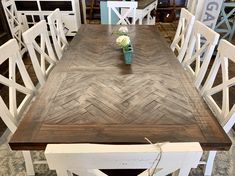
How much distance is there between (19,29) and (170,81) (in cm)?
290

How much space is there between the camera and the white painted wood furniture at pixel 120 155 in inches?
20.2

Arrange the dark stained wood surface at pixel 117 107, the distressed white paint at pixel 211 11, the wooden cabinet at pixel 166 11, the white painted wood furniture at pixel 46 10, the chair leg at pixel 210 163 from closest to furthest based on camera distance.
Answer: the dark stained wood surface at pixel 117 107
the chair leg at pixel 210 163
the distressed white paint at pixel 211 11
the white painted wood furniture at pixel 46 10
the wooden cabinet at pixel 166 11

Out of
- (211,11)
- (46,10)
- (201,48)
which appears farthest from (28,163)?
(46,10)

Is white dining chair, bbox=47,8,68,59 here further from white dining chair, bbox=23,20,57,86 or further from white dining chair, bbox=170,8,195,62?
white dining chair, bbox=170,8,195,62

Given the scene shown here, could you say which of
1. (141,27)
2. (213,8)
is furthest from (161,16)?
(141,27)

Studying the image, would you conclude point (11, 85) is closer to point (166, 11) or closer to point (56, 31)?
point (56, 31)

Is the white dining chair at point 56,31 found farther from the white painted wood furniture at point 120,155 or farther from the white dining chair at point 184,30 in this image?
the white painted wood furniture at point 120,155

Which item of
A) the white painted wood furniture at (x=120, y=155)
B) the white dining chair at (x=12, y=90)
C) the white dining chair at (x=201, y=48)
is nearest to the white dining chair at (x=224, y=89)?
the white dining chair at (x=201, y=48)

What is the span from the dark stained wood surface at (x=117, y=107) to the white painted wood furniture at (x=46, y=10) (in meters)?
2.61

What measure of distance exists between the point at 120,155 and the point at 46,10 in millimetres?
4104

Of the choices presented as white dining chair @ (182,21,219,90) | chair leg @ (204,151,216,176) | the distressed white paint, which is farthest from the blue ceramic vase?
the distressed white paint

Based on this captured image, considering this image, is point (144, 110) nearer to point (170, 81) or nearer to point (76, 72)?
point (170, 81)

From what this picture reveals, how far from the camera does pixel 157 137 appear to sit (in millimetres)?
931

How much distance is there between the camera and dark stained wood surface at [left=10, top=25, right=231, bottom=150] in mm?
928
